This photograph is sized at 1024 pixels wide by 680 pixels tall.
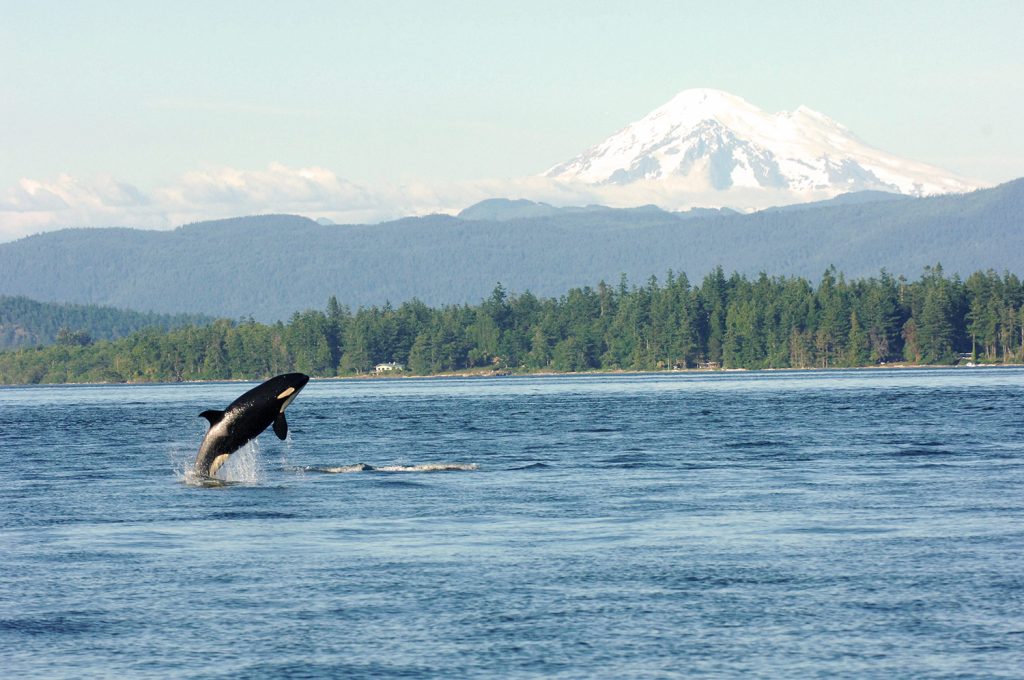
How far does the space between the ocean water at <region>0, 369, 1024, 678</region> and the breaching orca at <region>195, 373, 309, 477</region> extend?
1802 mm

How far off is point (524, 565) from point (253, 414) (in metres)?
17.1

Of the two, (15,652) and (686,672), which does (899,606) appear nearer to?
(686,672)

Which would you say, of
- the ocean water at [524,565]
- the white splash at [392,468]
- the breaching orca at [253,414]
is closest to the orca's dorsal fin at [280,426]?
the breaching orca at [253,414]

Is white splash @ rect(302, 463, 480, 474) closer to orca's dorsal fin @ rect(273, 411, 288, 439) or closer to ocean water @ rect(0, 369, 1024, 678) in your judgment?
ocean water @ rect(0, 369, 1024, 678)

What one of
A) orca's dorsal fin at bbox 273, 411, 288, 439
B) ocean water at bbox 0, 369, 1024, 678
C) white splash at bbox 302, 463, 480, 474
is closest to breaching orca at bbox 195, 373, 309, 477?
orca's dorsal fin at bbox 273, 411, 288, 439

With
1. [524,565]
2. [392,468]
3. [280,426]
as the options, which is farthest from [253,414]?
[524,565]

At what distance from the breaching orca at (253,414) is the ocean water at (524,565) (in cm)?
180

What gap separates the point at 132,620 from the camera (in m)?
27.7

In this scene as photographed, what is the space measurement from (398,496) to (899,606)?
21.1m

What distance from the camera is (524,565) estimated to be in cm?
3238

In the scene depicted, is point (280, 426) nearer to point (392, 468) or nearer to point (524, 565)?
point (392, 468)

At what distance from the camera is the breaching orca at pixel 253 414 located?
46812mm

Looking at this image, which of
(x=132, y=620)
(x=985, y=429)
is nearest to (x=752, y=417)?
(x=985, y=429)

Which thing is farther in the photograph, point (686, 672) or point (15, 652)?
point (15, 652)
